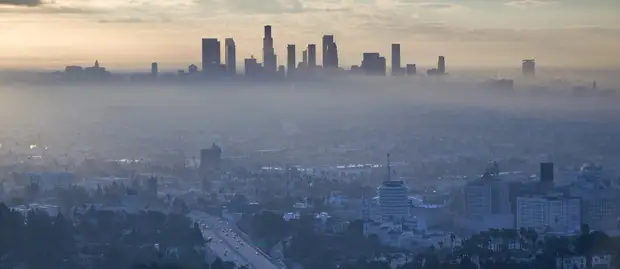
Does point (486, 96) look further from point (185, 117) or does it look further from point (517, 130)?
point (185, 117)

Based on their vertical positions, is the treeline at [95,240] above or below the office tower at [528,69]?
below

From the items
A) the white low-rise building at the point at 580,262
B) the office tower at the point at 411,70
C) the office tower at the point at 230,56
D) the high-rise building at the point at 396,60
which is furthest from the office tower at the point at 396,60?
the white low-rise building at the point at 580,262

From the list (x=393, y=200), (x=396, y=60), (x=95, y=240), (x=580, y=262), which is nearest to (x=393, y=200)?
(x=393, y=200)

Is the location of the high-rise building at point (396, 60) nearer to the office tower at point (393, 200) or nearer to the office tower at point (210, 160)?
the office tower at point (393, 200)

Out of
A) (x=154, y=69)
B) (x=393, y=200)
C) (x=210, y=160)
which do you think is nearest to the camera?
(x=393, y=200)

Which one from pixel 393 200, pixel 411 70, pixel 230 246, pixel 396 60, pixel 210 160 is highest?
pixel 396 60

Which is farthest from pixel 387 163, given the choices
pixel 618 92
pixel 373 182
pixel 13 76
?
pixel 13 76

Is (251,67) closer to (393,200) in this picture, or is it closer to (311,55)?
(311,55)
